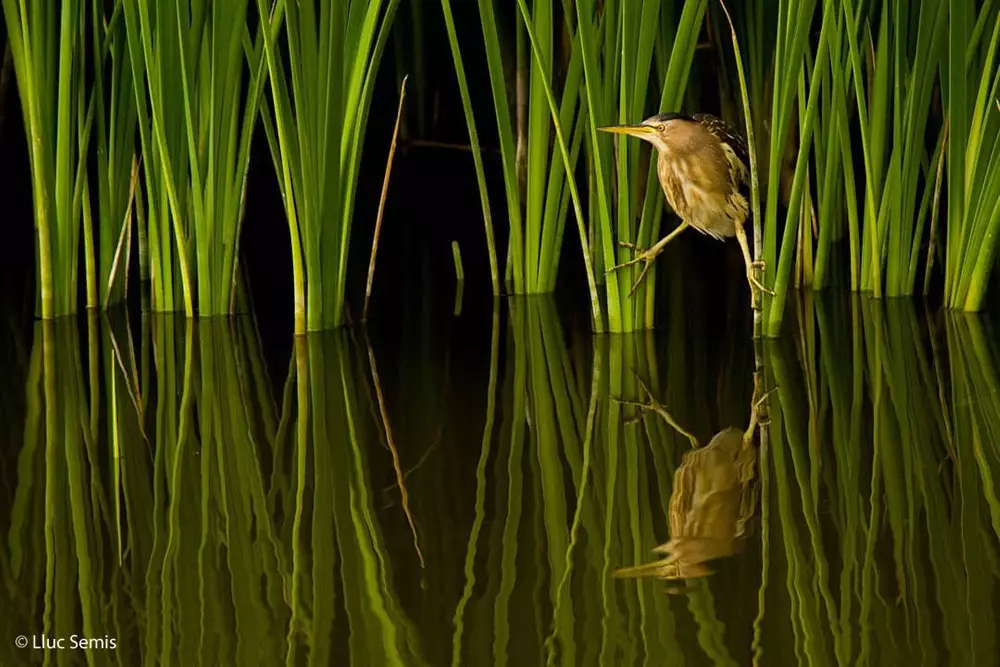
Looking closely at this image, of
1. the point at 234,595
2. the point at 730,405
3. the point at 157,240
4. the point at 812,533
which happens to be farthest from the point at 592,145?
the point at 234,595

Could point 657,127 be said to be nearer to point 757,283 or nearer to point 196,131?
point 757,283

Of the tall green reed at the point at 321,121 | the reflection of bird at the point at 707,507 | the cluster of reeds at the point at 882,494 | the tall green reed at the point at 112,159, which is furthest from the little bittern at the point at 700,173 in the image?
the tall green reed at the point at 112,159

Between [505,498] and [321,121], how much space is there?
4.80 feet

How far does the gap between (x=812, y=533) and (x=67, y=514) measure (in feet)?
3.62

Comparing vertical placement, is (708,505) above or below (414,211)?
below

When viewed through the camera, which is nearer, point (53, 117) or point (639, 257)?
point (639, 257)

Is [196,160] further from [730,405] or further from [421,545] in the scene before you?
[421,545]

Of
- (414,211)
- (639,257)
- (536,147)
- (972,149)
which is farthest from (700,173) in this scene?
(414,211)

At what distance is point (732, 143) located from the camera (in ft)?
11.2

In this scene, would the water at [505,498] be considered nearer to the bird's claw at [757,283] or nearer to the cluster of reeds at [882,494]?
the cluster of reeds at [882,494]

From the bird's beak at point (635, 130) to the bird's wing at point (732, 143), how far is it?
181 mm

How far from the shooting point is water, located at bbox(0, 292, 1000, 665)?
164 cm

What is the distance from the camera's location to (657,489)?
222 centimetres

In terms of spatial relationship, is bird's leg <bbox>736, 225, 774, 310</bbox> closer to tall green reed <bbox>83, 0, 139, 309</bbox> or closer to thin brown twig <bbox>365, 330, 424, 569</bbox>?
thin brown twig <bbox>365, 330, 424, 569</bbox>
